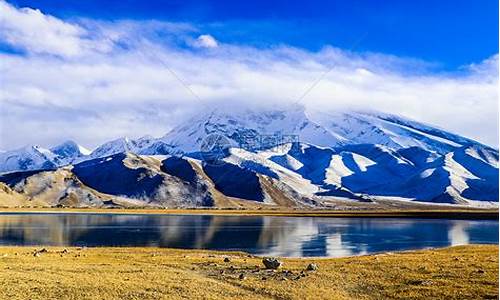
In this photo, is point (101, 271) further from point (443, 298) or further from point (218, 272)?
point (443, 298)

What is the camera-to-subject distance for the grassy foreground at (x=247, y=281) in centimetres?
3697

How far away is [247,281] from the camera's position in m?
43.0

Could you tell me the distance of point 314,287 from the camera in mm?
40719

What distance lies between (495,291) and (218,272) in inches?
853

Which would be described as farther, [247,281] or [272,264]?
[272,264]

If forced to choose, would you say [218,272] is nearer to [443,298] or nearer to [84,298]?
[84,298]

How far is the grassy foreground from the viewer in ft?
121

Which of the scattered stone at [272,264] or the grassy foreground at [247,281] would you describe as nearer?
the grassy foreground at [247,281]

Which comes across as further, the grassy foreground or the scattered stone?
the scattered stone

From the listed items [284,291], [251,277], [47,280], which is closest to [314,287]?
[284,291]

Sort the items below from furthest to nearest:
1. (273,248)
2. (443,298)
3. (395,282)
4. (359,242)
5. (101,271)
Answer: (359,242)
(273,248)
(101,271)
(395,282)
(443,298)

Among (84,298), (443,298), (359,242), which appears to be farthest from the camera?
(359,242)

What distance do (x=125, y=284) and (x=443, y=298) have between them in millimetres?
21289

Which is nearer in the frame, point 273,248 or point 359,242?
point 273,248
